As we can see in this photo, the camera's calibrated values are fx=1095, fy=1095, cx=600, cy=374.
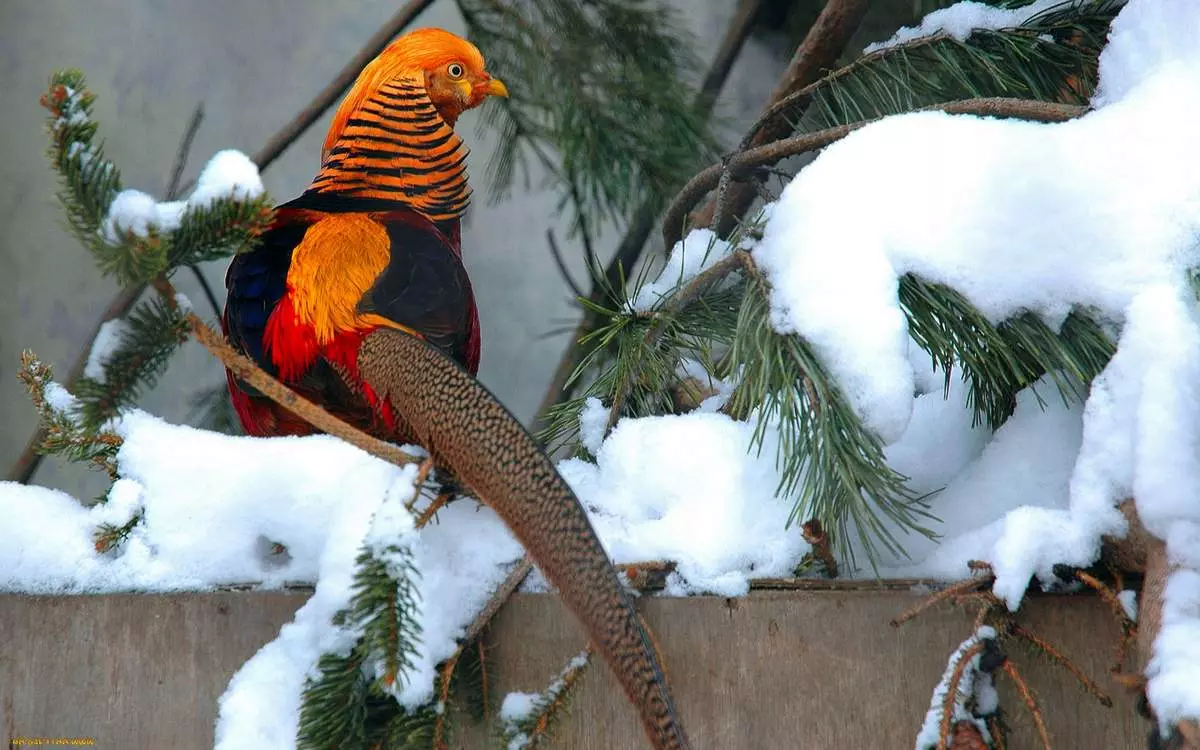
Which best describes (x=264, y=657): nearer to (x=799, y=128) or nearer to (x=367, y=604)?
(x=367, y=604)

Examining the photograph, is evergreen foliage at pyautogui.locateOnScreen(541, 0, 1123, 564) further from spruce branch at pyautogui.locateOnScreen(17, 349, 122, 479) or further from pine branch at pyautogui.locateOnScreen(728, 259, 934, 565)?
spruce branch at pyautogui.locateOnScreen(17, 349, 122, 479)

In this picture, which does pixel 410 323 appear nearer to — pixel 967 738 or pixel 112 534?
pixel 112 534

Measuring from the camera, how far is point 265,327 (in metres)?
0.74

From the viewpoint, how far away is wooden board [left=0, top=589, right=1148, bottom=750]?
55 cm

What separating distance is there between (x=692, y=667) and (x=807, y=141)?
371mm

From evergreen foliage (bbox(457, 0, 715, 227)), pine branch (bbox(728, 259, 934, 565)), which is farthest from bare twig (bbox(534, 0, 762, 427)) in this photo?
pine branch (bbox(728, 259, 934, 565))

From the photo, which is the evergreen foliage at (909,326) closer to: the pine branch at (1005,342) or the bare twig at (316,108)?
the pine branch at (1005,342)

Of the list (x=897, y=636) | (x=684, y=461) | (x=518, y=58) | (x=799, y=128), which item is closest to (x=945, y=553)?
(x=897, y=636)

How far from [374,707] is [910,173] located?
40cm

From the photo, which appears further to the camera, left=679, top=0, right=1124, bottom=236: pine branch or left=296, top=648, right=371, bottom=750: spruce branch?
left=679, top=0, right=1124, bottom=236: pine branch

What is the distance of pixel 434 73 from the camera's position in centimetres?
92

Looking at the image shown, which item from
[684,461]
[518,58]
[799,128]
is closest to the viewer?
[684,461]

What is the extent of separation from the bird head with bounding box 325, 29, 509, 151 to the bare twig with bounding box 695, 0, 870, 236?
0.74 ft

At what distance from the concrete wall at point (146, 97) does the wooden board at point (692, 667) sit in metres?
1.14
